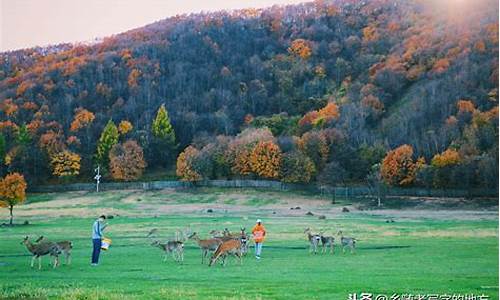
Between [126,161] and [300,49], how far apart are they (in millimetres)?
5107

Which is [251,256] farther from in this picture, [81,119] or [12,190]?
[12,190]

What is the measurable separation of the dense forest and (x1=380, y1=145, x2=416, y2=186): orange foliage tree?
2cm

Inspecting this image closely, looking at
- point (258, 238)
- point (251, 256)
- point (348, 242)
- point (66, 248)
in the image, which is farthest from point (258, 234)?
point (66, 248)

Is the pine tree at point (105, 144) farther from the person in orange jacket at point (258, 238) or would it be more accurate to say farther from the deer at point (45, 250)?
the person in orange jacket at point (258, 238)

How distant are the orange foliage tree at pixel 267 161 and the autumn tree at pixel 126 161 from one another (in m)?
2.48

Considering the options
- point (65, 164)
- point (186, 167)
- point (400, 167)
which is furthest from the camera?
point (186, 167)

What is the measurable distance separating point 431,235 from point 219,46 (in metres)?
6.78

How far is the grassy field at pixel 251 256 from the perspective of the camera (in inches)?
417

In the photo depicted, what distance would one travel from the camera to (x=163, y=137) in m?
15.2

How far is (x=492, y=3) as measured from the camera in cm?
1362

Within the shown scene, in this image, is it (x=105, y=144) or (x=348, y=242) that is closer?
(x=348, y=242)

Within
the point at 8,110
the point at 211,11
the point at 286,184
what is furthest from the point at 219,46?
the point at 8,110

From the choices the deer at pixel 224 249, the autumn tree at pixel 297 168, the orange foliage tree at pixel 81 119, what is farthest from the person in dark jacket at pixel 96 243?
the autumn tree at pixel 297 168

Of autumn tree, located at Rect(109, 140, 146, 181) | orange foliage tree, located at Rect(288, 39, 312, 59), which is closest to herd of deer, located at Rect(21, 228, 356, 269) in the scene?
autumn tree, located at Rect(109, 140, 146, 181)
